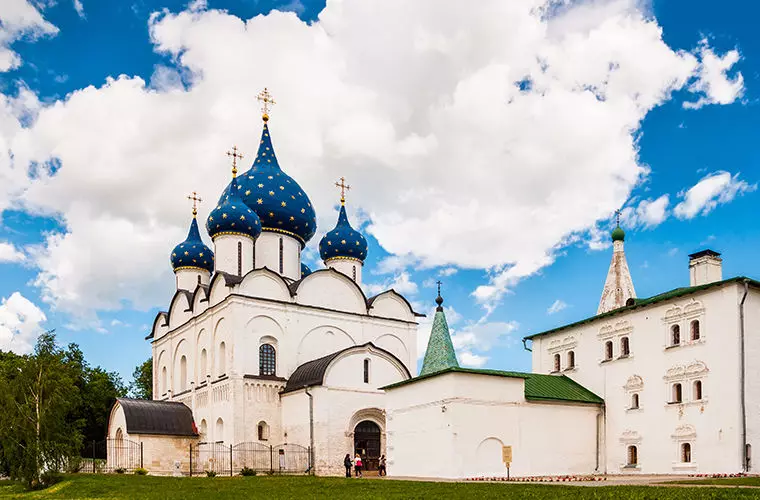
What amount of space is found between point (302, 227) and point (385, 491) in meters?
21.8

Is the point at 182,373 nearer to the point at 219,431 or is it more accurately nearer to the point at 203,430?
the point at 203,430

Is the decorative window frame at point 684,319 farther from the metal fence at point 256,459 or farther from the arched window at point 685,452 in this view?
the metal fence at point 256,459

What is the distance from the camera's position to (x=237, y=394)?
28.0 m

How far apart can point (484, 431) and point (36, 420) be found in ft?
37.0

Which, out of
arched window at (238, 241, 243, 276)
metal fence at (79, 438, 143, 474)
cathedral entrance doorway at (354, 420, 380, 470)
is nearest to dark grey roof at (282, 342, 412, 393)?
cathedral entrance doorway at (354, 420, 380, 470)

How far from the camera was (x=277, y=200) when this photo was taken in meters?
33.7

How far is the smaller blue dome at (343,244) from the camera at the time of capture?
35.1 m

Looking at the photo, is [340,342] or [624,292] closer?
[624,292]

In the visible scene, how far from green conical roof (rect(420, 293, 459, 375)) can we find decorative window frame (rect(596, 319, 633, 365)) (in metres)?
6.13

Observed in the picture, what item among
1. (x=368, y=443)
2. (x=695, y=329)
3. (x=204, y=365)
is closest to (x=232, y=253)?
(x=204, y=365)

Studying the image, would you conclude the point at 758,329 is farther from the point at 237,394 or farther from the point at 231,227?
the point at 231,227

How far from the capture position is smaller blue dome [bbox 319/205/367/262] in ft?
115

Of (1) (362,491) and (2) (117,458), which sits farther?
(2) (117,458)

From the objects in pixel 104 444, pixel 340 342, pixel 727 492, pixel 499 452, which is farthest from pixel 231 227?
pixel 727 492
